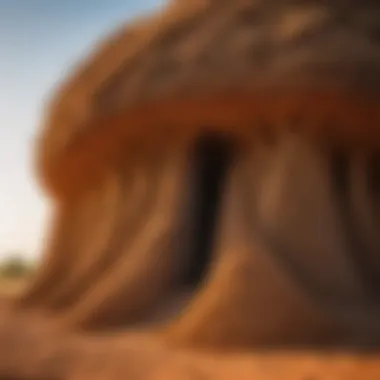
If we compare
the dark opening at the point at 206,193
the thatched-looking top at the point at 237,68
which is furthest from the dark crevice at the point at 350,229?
the dark opening at the point at 206,193

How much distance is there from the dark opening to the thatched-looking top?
13.7 inches

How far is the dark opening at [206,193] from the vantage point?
203 inches

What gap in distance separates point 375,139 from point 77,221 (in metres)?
3.05

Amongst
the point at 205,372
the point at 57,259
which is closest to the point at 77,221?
the point at 57,259

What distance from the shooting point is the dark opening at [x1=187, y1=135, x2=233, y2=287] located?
16.9 feet

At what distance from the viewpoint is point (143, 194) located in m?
5.47

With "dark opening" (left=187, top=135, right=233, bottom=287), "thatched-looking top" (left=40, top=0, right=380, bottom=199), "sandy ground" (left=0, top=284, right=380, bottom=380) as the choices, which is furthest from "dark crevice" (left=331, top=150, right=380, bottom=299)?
"sandy ground" (left=0, top=284, right=380, bottom=380)

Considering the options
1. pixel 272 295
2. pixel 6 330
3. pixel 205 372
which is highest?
pixel 6 330

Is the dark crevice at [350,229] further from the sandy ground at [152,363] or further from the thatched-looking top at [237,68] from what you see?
the sandy ground at [152,363]

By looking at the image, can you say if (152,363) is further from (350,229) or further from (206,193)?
(206,193)

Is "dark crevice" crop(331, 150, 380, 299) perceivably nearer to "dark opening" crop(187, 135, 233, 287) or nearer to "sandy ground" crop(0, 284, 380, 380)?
"dark opening" crop(187, 135, 233, 287)

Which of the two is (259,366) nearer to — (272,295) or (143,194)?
(272,295)

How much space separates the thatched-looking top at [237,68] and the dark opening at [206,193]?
35cm

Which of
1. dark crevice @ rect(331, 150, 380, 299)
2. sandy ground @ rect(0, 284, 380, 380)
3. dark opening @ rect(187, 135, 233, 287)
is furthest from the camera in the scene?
dark opening @ rect(187, 135, 233, 287)
